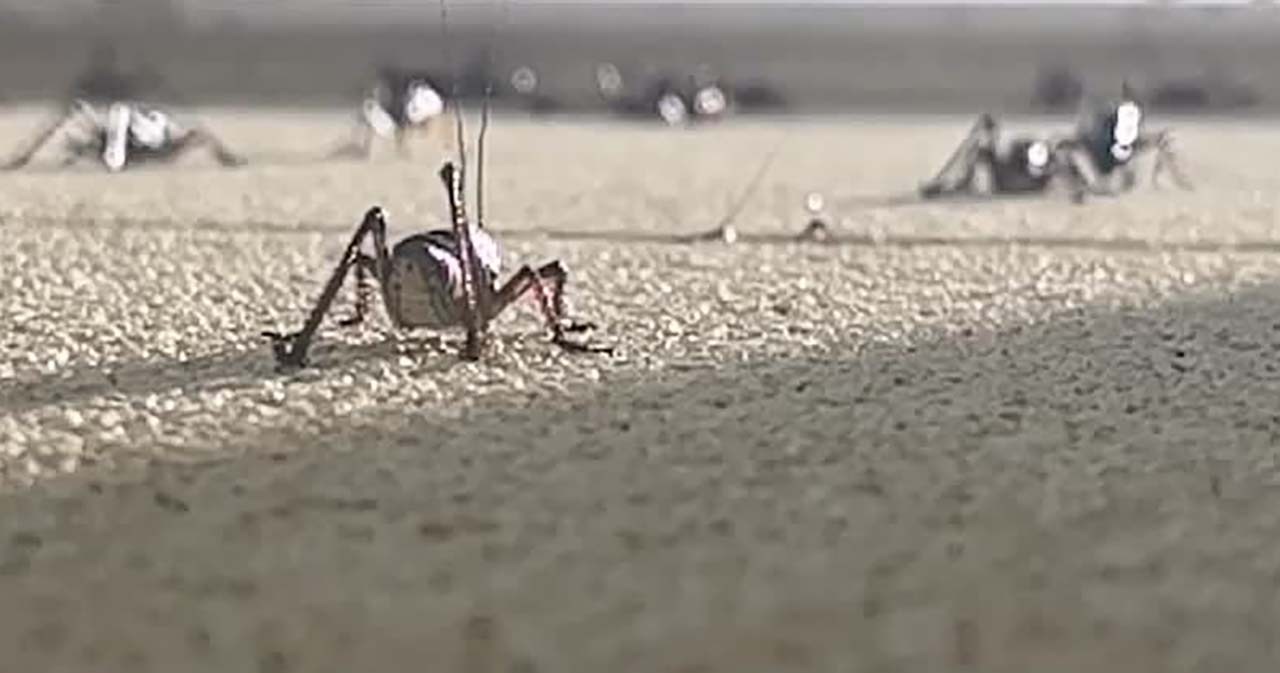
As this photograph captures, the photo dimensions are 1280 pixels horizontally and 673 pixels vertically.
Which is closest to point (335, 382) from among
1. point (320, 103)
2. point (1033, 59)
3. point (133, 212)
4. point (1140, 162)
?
point (133, 212)

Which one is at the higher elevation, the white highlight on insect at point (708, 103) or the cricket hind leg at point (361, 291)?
the white highlight on insect at point (708, 103)

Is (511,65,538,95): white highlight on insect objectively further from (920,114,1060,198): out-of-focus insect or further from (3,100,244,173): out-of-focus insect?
(920,114,1060,198): out-of-focus insect

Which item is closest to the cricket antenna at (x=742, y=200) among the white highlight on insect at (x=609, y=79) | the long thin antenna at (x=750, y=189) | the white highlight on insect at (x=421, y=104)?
the long thin antenna at (x=750, y=189)

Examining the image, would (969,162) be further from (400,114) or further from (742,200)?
(400,114)

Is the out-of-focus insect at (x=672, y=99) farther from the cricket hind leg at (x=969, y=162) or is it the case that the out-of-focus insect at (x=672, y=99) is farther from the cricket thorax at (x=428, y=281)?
the cricket thorax at (x=428, y=281)

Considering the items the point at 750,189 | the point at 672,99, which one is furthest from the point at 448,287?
the point at 672,99

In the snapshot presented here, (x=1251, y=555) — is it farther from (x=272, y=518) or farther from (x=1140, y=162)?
(x=1140, y=162)

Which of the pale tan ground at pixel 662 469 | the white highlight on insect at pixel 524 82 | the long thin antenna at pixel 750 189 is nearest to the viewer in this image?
the pale tan ground at pixel 662 469
